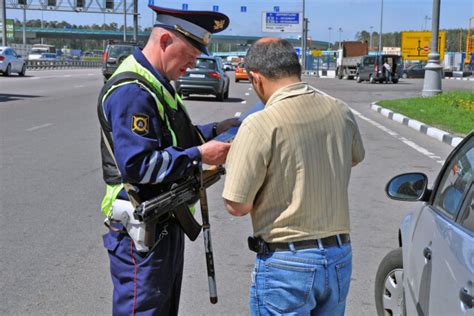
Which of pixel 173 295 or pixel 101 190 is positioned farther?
pixel 101 190

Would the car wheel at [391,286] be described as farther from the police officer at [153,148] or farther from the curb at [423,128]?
the curb at [423,128]

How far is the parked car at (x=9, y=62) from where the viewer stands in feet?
118

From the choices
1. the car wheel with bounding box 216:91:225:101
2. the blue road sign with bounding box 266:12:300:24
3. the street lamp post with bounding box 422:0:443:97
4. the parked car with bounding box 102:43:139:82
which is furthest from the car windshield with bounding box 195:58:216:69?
the blue road sign with bounding box 266:12:300:24

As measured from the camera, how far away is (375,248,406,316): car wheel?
363 cm

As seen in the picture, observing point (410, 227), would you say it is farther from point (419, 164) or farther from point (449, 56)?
point (449, 56)

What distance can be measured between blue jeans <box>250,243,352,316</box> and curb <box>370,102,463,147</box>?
824 cm

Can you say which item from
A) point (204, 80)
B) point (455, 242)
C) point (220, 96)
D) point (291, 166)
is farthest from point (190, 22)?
point (220, 96)

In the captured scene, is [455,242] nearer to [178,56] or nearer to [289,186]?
[289,186]

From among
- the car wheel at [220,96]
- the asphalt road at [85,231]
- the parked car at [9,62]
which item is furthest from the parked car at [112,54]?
the asphalt road at [85,231]

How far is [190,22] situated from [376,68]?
44696 millimetres

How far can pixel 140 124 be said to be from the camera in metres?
2.47

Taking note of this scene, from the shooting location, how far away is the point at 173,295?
9.17ft

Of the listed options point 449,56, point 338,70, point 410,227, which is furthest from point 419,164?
point 449,56

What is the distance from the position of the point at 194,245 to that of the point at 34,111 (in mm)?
12739
